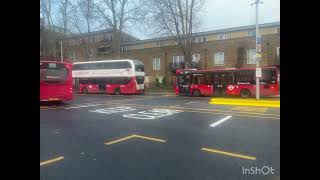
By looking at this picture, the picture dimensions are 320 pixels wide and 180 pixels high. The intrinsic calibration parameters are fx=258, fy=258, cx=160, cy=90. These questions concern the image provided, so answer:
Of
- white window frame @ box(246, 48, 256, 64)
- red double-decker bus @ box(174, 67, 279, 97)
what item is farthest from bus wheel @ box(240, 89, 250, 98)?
white window frame @ box(246, 48, 256, 64)

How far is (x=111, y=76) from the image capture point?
28.3 metres

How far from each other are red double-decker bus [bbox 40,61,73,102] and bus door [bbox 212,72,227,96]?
11.9 m

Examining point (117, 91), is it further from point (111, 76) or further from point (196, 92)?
point (196, 92)

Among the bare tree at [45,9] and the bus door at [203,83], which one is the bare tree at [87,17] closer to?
the bare tree at [45,9]

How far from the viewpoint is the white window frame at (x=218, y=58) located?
35375 millimetres

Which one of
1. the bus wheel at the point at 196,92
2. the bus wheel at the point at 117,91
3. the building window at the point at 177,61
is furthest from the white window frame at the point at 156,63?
the bus wheel at the point at 196,92

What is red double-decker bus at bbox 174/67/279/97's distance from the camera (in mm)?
19578

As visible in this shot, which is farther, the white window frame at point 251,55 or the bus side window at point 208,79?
the white window frame at point 251,55

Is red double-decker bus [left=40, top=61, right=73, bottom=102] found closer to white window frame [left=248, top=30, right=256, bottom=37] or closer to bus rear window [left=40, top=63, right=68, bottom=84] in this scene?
bus rear window [left=40, top=63, right=68, bottom=84]

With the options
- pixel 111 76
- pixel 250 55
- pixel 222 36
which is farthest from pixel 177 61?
pixel 111 76

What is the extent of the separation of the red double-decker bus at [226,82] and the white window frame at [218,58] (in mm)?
12512

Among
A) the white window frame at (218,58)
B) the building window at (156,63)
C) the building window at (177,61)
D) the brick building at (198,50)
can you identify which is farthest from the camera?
the building window at (156,63)

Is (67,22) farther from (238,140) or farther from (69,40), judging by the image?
(238,140)
